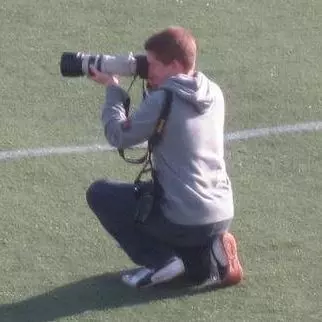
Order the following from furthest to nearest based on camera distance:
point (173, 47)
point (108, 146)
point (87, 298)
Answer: point (108, 146) → point (87, 298) → point (173, 47)

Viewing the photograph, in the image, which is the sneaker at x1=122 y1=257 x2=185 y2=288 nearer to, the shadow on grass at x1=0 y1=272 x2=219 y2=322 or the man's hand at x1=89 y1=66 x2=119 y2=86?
the shadow on grass at x1=0 y1=272 x2=219 y2=322

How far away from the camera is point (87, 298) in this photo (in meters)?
6.30

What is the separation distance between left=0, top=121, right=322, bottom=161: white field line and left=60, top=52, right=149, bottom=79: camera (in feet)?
4.16

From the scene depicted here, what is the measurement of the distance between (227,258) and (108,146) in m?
1.57

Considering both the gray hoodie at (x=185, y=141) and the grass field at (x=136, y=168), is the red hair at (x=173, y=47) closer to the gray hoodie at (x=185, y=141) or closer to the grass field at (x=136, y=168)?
the gray hoodie at (x=185, y=141)

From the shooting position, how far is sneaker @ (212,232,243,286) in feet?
20.7

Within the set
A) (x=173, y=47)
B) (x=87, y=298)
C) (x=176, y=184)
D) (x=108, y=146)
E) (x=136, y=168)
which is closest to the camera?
(x=173, y=47)

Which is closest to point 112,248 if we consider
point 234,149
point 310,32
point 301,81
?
point 234,149

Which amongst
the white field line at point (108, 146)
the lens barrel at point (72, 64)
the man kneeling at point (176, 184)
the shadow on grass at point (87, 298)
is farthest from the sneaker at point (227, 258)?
the white field line at point (108, 146)

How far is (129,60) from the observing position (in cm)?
630

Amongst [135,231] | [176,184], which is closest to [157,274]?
[135,231]

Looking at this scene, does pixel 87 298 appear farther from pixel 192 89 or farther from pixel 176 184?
pixel 192 89

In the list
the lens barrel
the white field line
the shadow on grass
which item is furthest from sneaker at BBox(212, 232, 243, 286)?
the white field line

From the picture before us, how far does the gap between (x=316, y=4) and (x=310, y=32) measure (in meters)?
0.51
